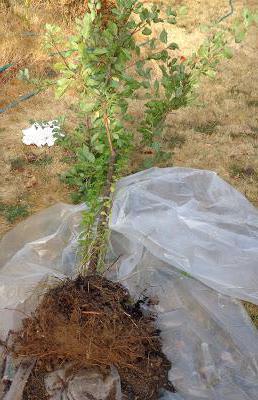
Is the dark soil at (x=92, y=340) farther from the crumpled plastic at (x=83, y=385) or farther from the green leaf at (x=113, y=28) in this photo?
the green leaf at (x=113, y=28)

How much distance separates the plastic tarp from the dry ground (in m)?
0.32

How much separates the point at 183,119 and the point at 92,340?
7.97 ft

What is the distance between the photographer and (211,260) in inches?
80.7

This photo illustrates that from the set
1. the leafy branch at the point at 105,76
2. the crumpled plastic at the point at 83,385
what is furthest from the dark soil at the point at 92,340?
the leafy branch at the point at 105,76

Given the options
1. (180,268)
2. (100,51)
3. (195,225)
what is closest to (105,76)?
(100,51)

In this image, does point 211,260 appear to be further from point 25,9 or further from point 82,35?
point 25,9

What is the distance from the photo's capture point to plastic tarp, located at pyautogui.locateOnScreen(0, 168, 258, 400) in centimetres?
182

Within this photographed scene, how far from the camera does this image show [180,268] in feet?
6.59

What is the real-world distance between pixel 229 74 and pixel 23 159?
2.23m


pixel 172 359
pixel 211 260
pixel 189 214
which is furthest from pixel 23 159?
pixel 172 359

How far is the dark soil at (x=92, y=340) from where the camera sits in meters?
1.62

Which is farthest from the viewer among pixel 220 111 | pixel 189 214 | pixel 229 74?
pixel 229 74

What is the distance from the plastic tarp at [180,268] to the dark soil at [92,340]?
0.40 feet

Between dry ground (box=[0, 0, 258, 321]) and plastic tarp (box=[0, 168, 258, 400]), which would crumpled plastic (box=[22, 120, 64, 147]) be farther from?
plastic tarp (box=[0, 168, 258, 400])
